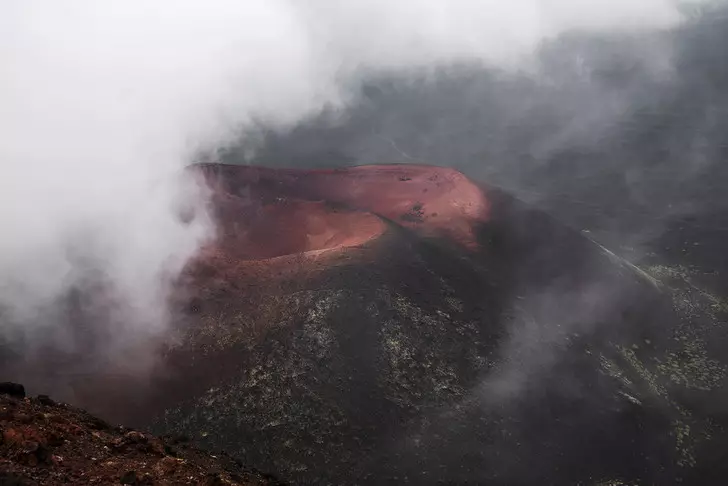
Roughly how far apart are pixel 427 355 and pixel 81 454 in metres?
16.7

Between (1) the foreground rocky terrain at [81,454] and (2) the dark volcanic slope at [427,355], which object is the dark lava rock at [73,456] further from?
(2) the dark volcanic slope at [427,355]

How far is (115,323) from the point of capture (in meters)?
30.6

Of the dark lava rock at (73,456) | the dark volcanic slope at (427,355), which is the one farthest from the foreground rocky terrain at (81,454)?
the dark volcanic slope at (427,355)

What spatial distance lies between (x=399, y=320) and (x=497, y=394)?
6.16 m

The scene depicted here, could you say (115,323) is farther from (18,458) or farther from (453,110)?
(453,110)

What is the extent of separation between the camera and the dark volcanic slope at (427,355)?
25.8 meters

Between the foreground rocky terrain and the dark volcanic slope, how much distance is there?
5.15 metres

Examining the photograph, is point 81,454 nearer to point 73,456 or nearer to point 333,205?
point 73,456

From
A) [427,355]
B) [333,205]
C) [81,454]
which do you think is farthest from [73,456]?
[333,205]

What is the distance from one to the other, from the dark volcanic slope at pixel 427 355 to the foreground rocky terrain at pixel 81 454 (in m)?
5.15

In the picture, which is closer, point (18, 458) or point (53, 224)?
point (18, 458)

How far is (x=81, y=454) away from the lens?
58.0ft

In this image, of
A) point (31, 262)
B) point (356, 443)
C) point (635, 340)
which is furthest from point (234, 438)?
point (635, 340)

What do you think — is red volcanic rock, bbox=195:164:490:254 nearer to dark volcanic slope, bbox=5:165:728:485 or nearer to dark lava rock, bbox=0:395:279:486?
dark volcanic slope, bbox=5:165:728:485
